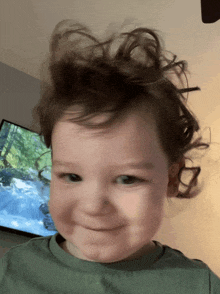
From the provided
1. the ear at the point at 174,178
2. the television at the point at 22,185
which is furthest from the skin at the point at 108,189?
the television at the point at 22,185

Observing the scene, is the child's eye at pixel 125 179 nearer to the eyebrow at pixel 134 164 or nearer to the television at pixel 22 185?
the eyebrow at pixel 134 164

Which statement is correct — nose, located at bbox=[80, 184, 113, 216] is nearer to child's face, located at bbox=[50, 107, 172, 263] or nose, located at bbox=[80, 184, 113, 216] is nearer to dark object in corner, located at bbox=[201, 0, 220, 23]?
child's face, located at bbox=[50, 107, 172, 263]

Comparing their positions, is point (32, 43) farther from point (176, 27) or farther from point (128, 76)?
point (128, 76)

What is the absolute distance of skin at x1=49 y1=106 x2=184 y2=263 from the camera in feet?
1.41

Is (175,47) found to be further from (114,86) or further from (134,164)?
(134,164)

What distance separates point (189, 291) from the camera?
0.49 m

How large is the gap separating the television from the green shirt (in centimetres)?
96

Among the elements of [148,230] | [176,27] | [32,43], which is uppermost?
[176,27]

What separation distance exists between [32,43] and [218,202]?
5.09 feet

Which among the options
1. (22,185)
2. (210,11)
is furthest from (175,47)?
(22,185)

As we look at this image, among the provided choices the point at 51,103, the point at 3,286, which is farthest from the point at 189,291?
the point at 51,103

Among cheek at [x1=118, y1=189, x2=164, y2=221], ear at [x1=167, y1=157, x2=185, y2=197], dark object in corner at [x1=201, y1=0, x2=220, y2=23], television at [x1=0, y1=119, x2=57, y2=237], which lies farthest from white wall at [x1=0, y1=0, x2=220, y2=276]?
cheek at [x1=118, y1=189, x2=164, y2=221]

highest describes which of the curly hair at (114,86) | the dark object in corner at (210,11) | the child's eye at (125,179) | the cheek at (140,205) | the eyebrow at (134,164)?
the dark object in corner at (210,11)

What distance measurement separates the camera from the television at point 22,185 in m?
1.51
